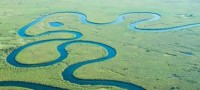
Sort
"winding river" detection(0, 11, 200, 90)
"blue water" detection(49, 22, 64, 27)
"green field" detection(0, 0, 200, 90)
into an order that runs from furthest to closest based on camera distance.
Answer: "blue water" detection(49, 22, 64, 27) → "green field" detection(0, 0, 200, 90) → "winding river" detection(0, 11, 200, 90)

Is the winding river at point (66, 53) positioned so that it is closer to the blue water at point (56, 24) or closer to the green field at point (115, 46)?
the blue water at point (56, 24)

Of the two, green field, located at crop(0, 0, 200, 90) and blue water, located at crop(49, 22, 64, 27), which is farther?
blue water, located at crop(49, 22, 64, 27)

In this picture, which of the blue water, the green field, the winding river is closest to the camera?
the winding river

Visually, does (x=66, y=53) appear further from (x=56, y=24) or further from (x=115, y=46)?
(x=56, y=24)

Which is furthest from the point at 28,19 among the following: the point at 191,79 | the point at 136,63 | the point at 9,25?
the point at 191,79

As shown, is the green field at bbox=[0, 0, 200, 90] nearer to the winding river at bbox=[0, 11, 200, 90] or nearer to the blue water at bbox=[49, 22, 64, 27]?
the winding river at bbox=[0, 11, 200, 90]

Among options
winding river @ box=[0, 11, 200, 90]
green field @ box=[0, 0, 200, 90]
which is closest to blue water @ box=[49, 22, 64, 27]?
winding river @ box=[0, 11, 200, 90]

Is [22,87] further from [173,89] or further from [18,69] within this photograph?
[173,89]

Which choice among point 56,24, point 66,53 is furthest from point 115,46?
point 56,24
